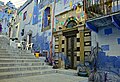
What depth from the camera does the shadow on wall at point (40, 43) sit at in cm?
1098

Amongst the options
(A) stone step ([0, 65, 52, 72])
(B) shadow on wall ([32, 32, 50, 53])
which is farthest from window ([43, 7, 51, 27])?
(A) stone step ([0, 65, 52, 72])

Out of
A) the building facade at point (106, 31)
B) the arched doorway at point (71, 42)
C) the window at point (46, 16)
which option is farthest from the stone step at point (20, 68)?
the window at point (46, 16)

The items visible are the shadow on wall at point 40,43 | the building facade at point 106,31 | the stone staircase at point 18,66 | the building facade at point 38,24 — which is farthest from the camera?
the building facade at point 38,24

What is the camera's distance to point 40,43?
11.9m

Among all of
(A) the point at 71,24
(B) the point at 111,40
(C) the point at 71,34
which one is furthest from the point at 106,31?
(A) the point at 71,24

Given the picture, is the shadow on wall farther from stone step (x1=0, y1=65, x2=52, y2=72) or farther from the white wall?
the white wall

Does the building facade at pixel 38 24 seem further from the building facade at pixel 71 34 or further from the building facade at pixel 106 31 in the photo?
the building facade at pixel 106 31

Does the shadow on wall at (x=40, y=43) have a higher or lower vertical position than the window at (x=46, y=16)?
lower

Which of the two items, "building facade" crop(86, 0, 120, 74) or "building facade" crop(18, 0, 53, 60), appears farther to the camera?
"building facade" crop(18, 0, 53, 60)

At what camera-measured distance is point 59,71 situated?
26.8ft

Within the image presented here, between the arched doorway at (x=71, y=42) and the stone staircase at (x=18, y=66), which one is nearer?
the stone staircase at (x=18, y=66)

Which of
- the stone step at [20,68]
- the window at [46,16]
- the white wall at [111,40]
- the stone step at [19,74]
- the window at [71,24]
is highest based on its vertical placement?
the window at [46,16]

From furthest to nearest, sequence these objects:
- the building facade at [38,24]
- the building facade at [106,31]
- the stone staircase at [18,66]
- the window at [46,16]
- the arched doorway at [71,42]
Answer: the window at [46,16] < the building facade at [38,24] < the arched doorway at [71,42] < the stone staircase at [18,66] < the building facade at [106,31]

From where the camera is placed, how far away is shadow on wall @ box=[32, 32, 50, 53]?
10977mm
